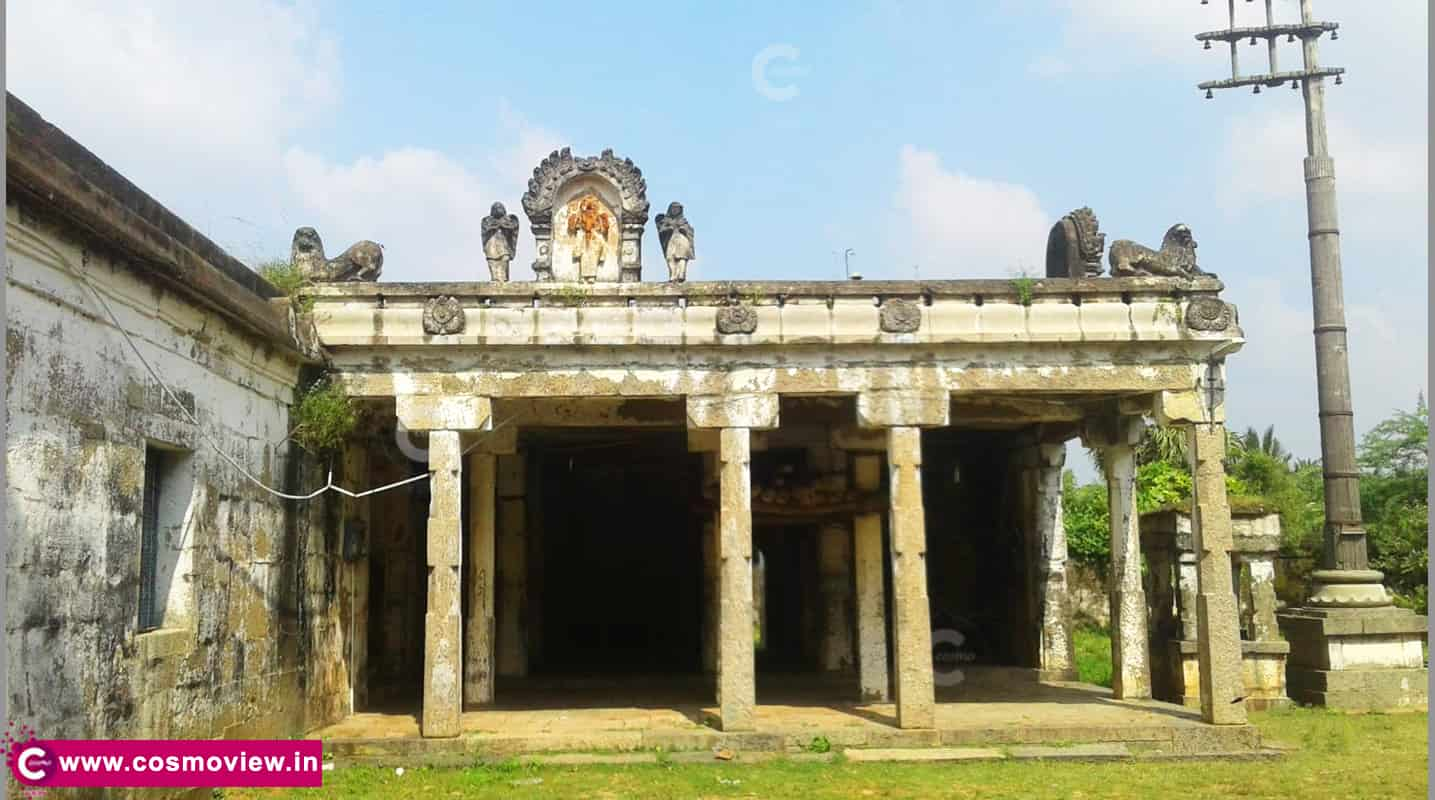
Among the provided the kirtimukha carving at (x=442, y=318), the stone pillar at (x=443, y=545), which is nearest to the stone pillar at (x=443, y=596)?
the stone pillar at (x=443, y=545)

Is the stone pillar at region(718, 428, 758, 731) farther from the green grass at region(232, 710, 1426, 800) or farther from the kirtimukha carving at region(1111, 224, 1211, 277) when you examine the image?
the kirtimukha carving at region(1111, 224, 1211, 277)

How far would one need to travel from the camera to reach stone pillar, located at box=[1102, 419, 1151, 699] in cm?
1284

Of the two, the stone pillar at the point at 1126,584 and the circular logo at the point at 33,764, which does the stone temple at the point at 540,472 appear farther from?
the circular logo at the point at 33,764

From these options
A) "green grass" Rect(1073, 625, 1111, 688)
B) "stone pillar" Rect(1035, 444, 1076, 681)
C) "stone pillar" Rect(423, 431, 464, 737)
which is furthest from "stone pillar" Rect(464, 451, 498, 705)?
"green grass" Rect(1073, 625, 1111, 688)

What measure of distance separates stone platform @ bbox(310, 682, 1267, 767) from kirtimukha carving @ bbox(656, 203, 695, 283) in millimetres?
4205

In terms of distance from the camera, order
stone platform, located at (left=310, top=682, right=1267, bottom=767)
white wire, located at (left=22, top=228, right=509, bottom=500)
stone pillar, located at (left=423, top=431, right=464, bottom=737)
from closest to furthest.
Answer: white wire, located at (left=22, top=228, right=509, bottom=500) < stone platform, located at (left=310, top=682, right=1267, bottom=767) < stone pillar, located at (left=423, top=431, right=464, bottom=737)

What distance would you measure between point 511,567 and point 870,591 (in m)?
4.84

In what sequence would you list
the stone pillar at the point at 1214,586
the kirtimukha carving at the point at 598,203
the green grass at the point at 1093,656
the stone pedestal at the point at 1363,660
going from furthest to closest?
the green grass at the point at 1093,656 → the stone pedestal at the point at 1363,660 → the kirtimukha carving at the point at 598,203 → the stone pillar at the point at 1214,586

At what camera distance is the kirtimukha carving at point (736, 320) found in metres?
10.4

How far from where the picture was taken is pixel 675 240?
37.4ft

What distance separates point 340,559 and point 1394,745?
10079mm

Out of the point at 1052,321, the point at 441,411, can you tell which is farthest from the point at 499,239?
the point at 1052,321

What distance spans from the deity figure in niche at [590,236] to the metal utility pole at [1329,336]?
9.77 m

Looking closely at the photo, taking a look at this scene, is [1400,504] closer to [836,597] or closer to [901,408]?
[836,597]
